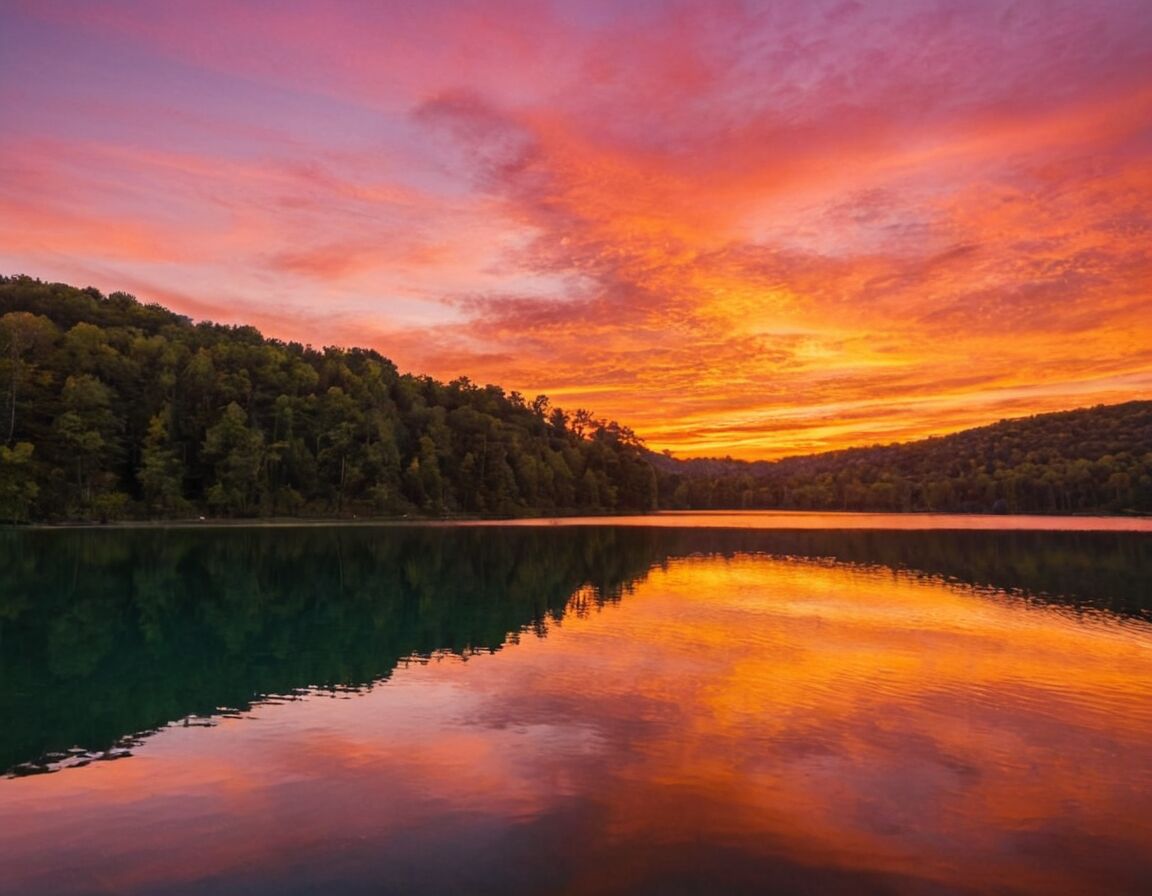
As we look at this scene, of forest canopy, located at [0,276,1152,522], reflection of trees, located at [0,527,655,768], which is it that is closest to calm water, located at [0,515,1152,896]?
reflection of trees, located at [0,527,655,768]

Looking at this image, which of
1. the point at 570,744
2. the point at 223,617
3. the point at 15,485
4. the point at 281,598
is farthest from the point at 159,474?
the point at 570,744

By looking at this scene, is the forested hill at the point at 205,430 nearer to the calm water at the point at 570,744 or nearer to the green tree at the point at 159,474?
the green tree at the point at 159,474

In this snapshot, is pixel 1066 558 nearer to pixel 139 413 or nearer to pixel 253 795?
pixel 253 795

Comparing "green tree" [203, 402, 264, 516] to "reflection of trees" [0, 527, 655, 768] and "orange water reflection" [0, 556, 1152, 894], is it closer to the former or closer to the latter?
"reflection of trees" [0, 527, 655, 768]

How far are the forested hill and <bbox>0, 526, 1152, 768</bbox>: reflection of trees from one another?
95.4ft

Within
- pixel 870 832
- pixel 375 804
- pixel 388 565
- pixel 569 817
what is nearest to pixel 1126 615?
pixel 870 832

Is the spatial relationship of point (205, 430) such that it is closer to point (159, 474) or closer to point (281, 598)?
point (159, 474)

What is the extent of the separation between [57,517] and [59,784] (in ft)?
375

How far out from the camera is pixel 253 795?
15141mm

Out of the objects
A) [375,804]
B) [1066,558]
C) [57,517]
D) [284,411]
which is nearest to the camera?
[375,804]

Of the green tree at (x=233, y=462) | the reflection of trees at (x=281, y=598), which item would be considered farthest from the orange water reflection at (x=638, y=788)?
the green tree at (x=233, y=462)

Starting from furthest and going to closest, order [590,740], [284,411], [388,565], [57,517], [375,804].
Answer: [284,411], [57,517], [388,565], [590,740], [375,804]

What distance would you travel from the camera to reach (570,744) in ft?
61.2

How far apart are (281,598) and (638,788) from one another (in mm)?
34244
